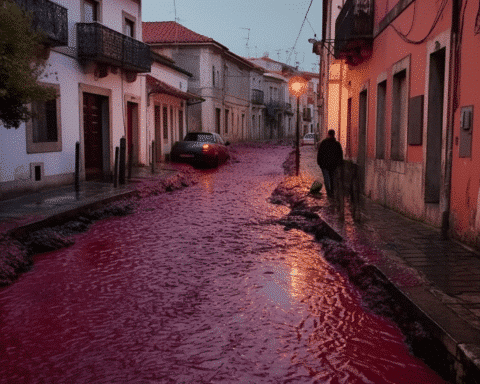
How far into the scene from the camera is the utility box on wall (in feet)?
20.8

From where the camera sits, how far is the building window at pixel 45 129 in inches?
486

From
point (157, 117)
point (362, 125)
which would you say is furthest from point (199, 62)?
point (362, 125)

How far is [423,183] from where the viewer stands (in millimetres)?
8102

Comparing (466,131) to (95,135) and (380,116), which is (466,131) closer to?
(380,116)

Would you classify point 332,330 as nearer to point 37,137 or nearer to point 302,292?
point 302,292

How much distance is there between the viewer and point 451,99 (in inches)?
272

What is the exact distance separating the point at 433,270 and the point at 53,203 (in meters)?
7.36

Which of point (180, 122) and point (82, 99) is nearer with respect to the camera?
point (82, 99)

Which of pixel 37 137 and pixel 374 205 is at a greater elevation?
pixel 37 137

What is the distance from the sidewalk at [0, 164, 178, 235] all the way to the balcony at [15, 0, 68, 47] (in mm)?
3610

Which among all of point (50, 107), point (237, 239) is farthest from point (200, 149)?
point (237, 239)

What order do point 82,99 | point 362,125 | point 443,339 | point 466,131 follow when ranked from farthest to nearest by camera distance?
point 82,99, point 362,125, point 466,131, point 443,339

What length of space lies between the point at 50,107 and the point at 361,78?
8.18 meters

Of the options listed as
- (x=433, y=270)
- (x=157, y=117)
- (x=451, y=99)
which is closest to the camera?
(x=433, y=270)
